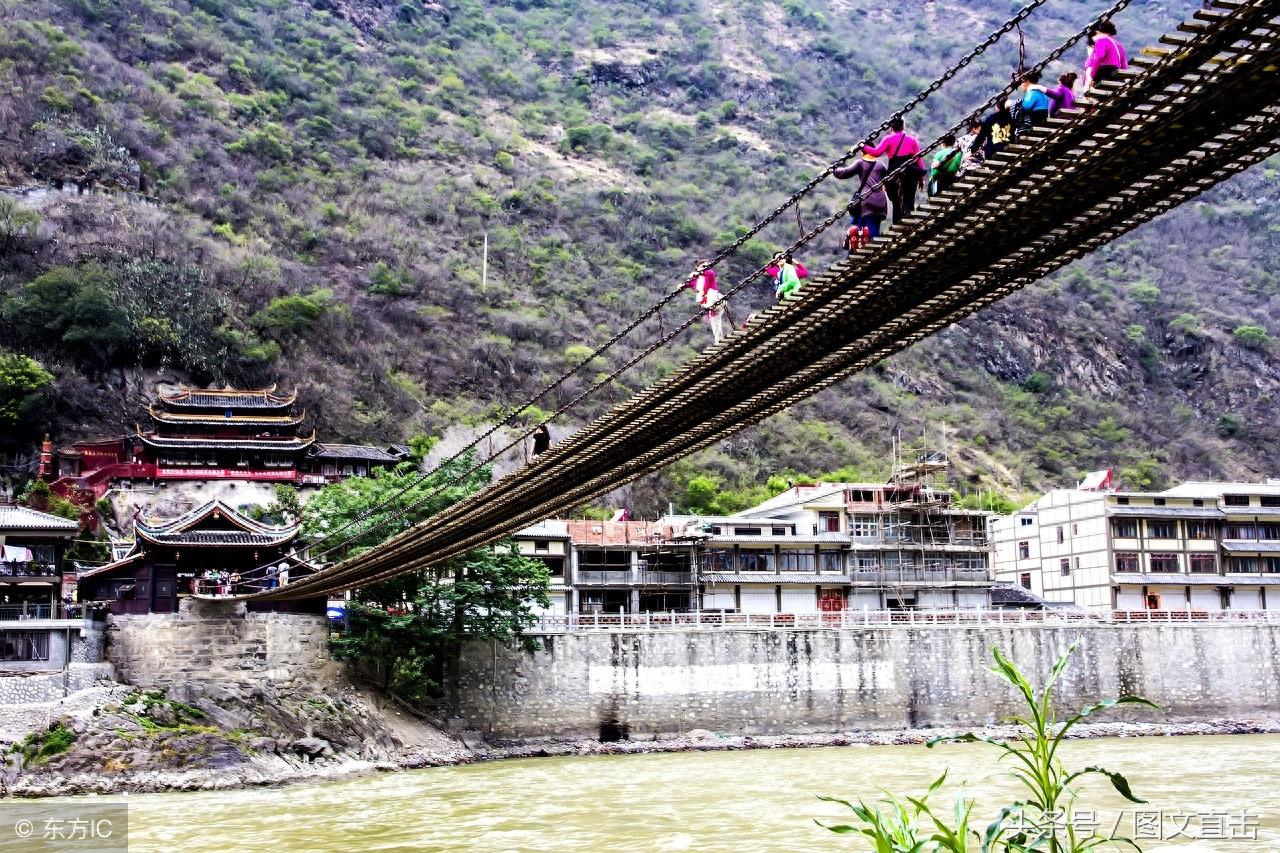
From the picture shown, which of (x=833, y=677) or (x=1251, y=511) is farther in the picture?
(x=1251, y=511)

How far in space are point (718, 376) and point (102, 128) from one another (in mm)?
56503

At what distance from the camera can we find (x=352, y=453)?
140ft

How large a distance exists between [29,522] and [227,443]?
15076 mm

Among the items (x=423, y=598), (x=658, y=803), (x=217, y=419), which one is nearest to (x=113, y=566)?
(x=423, y=598)

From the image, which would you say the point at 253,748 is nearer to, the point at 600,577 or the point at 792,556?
the point at 600,577

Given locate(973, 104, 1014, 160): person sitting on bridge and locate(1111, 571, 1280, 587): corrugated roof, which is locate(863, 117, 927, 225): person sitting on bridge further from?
locate(1111, 571, 1280, 587): corrugated roof

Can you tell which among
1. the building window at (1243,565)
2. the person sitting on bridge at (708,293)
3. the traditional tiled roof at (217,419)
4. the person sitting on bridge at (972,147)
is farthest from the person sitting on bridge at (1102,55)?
the traditional tiled roof at (217,419)

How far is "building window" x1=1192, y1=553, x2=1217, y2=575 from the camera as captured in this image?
37.9 m

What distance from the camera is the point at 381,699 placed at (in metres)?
26.7

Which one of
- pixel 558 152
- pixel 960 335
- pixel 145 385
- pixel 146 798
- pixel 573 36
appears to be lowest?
pixel 146 798

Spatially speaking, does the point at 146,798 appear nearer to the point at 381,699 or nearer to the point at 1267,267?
the point at 381,699

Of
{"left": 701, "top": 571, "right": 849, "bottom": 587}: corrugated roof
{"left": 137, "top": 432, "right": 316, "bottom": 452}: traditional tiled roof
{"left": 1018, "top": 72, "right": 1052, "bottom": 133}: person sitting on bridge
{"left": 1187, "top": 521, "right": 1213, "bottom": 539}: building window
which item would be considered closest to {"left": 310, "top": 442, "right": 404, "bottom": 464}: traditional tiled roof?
{"left": 137, "top": 432, "right": 316, "bottom": 452}: traditional tiled roof

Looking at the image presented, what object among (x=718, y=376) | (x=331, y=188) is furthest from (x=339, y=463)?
(x=718, y=376)

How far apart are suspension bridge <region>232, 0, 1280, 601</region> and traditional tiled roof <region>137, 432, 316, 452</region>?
29991 mm
